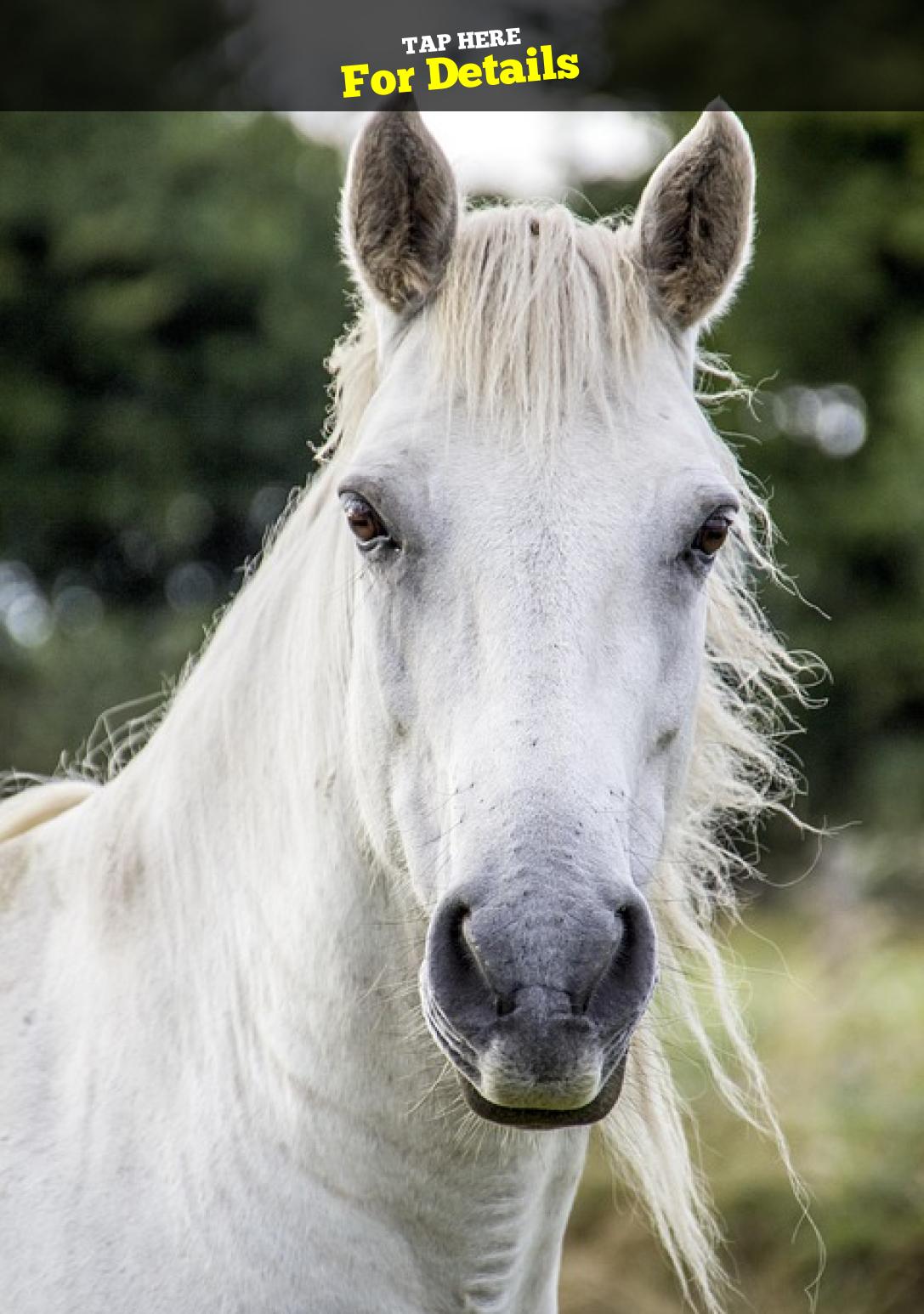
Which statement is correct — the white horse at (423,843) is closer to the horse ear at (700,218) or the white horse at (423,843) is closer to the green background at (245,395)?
the horse ear at (700,218)

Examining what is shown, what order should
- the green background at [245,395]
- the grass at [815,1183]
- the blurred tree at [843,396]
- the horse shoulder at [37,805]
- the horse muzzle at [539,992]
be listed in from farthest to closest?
the blurred tree at [843,396], the green background at [245,395], the grass at [815,1183], the horse shoulder at [37,805], the horse muzzle at [539,992]

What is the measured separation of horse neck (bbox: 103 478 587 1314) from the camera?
2221 millimetres

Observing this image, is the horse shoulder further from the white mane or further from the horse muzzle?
the horse muzzle

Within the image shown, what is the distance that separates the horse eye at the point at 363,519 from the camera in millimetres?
2162

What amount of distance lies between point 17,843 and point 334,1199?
0.97 meters

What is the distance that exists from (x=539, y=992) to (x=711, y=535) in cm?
79

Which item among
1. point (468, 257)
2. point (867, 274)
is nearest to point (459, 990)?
point (468, 257)

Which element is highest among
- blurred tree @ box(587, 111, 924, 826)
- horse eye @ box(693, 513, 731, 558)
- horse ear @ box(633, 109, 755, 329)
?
horse ear @ box(633, 109, 755, 329)

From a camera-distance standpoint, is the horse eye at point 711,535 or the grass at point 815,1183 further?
the grass at point 815,1183

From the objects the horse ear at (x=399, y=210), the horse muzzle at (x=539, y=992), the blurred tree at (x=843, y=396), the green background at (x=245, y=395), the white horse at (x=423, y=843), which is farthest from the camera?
the blurred tree at (x=843, y=396)

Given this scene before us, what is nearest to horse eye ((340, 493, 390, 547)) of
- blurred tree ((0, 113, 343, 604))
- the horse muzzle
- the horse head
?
the horse head

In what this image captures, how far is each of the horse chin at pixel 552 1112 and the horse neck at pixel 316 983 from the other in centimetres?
32

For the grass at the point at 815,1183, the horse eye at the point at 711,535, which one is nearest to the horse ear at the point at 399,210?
the horse eye at the point at 711,535

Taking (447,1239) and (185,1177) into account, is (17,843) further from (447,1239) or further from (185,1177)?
(447,1239)
